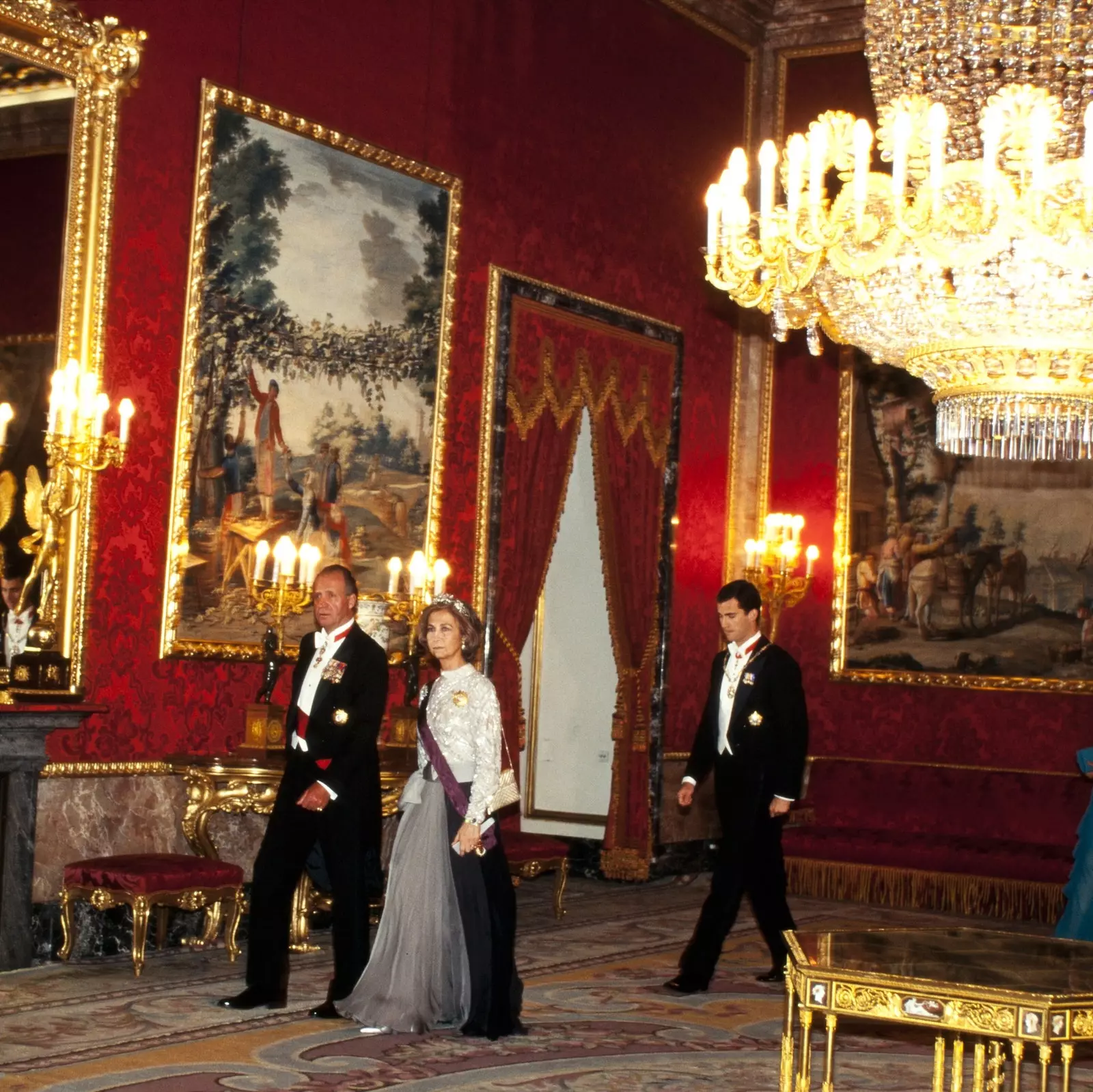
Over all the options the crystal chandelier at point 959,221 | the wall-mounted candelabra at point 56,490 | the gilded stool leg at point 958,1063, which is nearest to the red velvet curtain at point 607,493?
the wall-mounted candelabra at point 56,490

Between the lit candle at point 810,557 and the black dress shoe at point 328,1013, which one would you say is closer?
the black dress shoe at point 328,1013

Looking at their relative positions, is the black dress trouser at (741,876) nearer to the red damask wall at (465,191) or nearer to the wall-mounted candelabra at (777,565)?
the red damask wall at (465,191)

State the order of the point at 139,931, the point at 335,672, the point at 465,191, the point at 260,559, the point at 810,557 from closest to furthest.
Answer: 1. the point at 335,672
2. the point at 139,931
3. the point at 260,559
4. the point at 465,191
5. the point at 810,557

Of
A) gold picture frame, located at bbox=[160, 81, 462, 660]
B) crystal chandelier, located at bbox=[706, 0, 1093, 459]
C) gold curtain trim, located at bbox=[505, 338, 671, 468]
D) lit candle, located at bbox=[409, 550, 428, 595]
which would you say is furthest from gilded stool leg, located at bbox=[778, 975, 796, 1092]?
gold curtain trim, located at bbox=[505, 338, 671, 468]

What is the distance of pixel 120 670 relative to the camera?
24.6ft

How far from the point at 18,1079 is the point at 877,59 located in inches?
165

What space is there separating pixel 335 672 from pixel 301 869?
28.2 inches

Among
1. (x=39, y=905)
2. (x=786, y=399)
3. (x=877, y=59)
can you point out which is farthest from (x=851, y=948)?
(x=786, y=399)

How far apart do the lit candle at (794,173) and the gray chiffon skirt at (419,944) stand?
2.27m

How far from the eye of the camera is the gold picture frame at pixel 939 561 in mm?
11086

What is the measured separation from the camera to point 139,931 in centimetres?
693

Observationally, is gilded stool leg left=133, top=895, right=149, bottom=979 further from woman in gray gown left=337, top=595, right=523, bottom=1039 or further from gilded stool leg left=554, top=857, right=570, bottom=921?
gilded stool leg left=554, top=857, right=570, bottom=921

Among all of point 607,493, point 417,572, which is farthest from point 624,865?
point 417,572

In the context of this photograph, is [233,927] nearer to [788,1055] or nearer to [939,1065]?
[788,1055]
